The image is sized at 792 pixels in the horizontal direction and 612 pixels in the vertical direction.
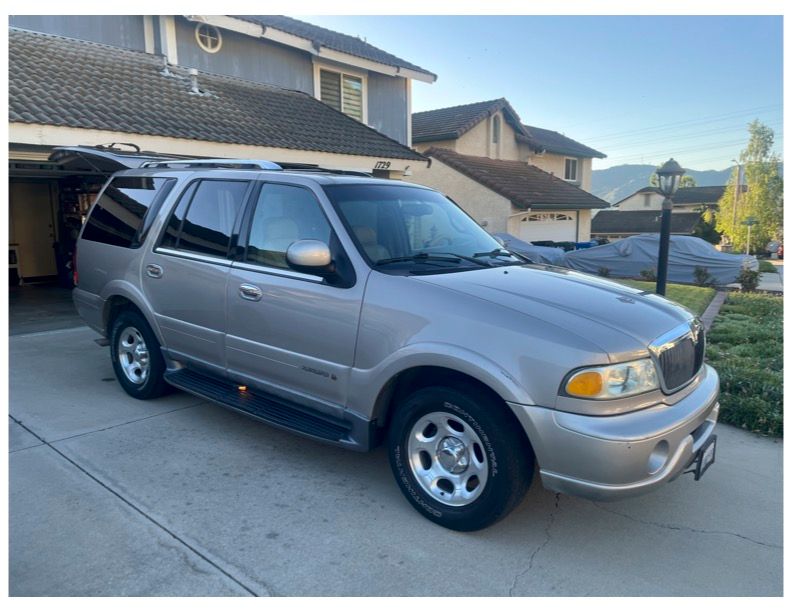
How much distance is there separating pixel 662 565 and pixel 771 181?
47735 millimetres

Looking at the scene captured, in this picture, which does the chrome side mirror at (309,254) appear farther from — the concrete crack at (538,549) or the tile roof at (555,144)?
the tile roof at (555,144)

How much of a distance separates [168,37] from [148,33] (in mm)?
445

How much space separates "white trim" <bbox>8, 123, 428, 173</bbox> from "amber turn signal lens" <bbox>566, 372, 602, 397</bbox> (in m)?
7.83

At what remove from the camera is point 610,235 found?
54188 mm

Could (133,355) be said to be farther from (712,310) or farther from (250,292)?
(712,310)

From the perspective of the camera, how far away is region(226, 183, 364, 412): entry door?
12.1ft

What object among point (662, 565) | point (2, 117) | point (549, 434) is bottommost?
point (662, 565)

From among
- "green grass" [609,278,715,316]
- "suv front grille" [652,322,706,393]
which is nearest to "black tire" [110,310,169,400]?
"suv front grille" [652,322,706,393]

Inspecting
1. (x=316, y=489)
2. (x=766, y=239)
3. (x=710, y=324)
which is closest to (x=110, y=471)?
(x=316, y=489)

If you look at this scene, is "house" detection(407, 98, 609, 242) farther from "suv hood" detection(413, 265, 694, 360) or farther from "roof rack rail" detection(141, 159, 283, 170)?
"suv hood" detection(413, 265, 694, 360)

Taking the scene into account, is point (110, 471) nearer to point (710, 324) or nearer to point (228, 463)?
point (228, 463)

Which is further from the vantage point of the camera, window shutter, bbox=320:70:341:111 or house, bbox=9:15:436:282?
window shutter, bbox=320:70:341:111

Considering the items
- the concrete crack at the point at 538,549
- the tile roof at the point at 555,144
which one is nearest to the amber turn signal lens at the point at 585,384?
the concrete crack at the point at 538,549

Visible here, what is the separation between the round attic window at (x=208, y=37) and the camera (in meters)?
12.7
